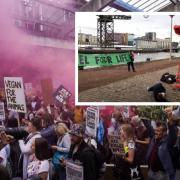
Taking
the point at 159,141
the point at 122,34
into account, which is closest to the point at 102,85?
the point at 122,34

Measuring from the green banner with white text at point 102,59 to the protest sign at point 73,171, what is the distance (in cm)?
101

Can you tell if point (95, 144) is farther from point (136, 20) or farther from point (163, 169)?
point (136, 20)

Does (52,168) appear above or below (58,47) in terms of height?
below

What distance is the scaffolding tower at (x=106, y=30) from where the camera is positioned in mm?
4234

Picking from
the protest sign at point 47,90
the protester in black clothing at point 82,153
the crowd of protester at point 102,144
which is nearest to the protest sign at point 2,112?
the crowd of protester at point 102,144

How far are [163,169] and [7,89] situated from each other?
1782mm

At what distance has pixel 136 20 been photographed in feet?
14.0

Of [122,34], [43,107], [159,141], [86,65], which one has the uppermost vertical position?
[122,34]

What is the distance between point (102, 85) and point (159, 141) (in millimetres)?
804

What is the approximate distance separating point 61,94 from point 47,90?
15 cm

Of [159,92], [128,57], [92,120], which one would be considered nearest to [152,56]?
[128,57]

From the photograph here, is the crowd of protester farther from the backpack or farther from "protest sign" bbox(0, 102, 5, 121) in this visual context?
"protest sign" bbox(0, 102, 5, 121)

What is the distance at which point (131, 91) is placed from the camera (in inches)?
170

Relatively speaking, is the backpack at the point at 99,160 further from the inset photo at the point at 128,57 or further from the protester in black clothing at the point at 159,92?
the protester in black clothing at the point at 159,92
